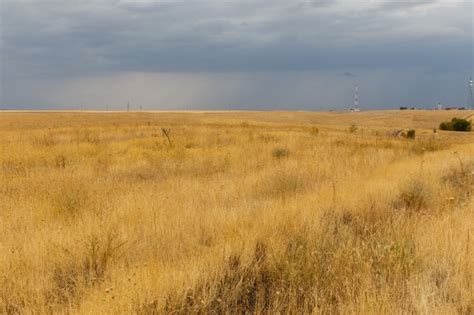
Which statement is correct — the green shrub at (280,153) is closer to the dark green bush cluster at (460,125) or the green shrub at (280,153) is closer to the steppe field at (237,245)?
the steppe field at (237,245)

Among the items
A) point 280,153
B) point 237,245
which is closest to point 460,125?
point 280,153

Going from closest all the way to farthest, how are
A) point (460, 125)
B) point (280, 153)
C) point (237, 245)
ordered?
point (237, 245) → point (280, 153) → point (460, 125)

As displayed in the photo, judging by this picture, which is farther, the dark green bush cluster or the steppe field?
the dark green bush cluster

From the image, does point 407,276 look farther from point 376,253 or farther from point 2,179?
point 2,179

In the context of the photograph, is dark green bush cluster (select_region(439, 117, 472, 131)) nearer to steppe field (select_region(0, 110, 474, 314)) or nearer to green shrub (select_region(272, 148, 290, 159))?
green shrub (select_region(272, 148, 290, 159))

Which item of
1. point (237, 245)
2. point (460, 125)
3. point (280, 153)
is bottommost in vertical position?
point (237, 245)

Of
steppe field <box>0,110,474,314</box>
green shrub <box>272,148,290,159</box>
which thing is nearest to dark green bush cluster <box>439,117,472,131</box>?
green shrub <box>272,148,290,159</box>

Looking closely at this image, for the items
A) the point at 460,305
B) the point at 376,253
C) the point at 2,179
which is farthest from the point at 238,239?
the point at 2,179

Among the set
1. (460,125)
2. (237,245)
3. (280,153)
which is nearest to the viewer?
(237,245)

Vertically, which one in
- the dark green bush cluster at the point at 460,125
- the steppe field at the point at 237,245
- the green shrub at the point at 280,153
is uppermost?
the dark green bush cluster at the point at 460,125

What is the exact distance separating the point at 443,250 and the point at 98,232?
3.81 metres

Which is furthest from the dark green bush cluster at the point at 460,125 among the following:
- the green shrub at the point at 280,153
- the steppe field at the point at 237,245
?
the steppe field at the point at 237,245

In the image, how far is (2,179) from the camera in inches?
332

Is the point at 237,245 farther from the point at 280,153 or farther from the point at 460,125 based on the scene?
the point at 460,125
